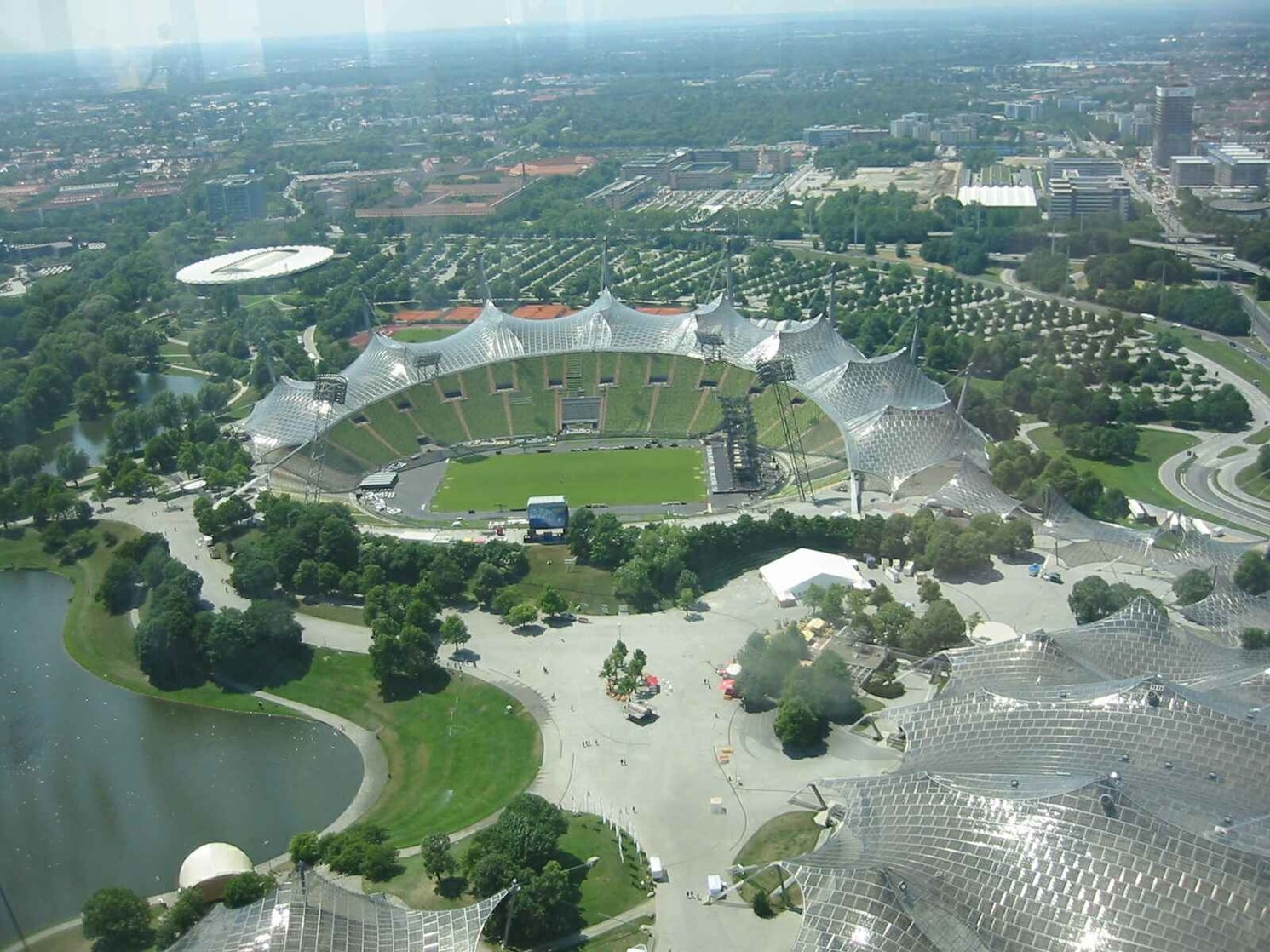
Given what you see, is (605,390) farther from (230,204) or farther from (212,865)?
(230,204)

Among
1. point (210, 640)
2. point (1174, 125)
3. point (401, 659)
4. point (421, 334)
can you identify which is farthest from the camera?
point (1174, 125)

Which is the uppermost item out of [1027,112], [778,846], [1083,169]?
[1027,112]

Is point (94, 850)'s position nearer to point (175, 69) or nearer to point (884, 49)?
point (175, 69)

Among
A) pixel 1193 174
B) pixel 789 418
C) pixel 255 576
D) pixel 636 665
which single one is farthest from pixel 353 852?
pixel 1193 174

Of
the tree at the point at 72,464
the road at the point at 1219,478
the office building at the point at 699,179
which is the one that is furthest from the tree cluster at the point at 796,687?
the office building at the point at 699,179

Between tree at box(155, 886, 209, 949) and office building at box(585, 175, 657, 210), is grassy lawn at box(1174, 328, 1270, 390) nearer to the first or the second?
office building at box(585, 175, 657, 210)

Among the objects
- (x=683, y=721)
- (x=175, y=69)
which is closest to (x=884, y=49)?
(x=175, y=69)
